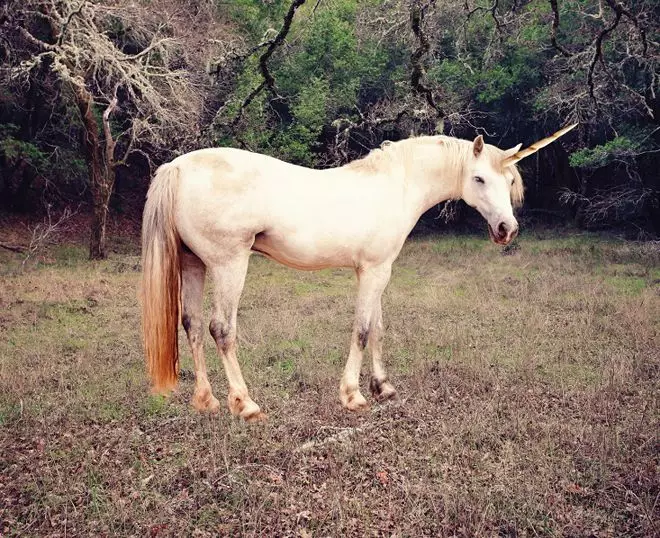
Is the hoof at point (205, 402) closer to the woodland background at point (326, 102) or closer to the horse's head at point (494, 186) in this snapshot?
the horse's head at point (494, 186)

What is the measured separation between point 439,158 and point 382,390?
2168 millimetres

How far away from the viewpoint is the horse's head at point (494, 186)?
16.6ft

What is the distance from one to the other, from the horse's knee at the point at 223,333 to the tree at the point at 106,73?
676 centimetres

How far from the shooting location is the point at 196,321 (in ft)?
16.6

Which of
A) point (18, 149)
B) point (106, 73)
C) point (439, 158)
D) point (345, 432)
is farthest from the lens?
point (18, 149)

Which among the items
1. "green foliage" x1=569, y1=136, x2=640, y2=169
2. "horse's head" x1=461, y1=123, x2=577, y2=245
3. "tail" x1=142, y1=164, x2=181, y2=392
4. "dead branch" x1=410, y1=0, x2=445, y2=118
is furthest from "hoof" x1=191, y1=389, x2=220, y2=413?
"green foliage" x1=569, y1=136, x2=640, y2=169

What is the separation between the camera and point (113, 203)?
21938 mm

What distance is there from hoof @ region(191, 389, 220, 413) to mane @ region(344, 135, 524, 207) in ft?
7.59

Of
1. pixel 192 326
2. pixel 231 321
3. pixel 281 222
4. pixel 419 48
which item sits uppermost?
pixel 419 48

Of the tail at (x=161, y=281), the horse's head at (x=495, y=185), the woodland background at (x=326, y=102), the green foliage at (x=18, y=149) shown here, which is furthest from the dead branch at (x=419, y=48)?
the green foliage at (x=18, y=149)

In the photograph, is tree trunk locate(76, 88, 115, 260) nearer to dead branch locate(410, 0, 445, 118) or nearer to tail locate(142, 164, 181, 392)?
dead branch locate(410, 0, 445, 118)

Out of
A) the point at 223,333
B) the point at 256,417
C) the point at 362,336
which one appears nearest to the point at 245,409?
the point at 256,417

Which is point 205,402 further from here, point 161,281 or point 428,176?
point 428,176

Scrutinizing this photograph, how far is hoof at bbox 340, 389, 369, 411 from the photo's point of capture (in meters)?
5.03
